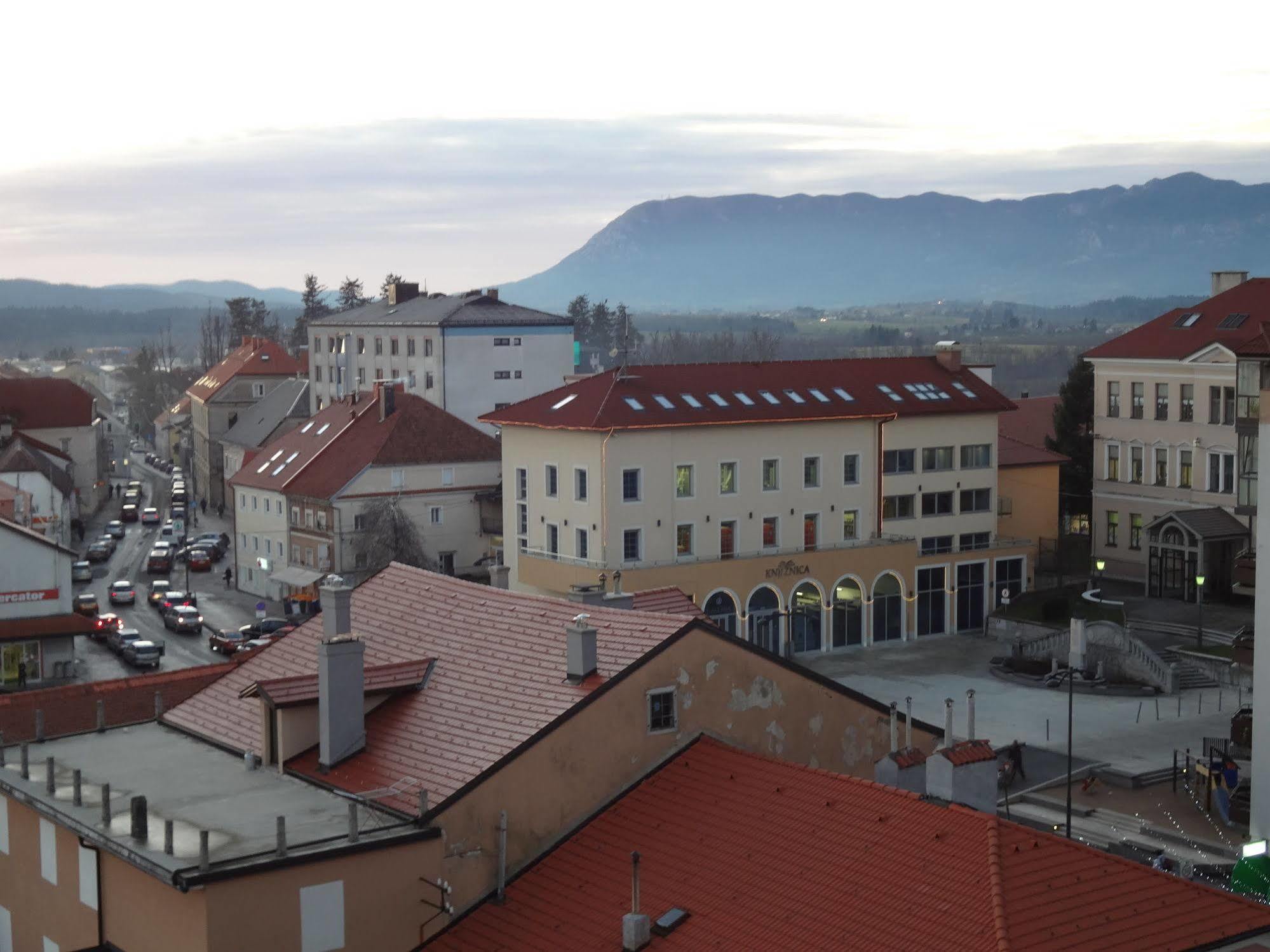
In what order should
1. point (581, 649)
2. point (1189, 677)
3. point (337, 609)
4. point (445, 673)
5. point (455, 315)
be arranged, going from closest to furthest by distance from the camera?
point (581, 649), point (445, 673), point (337, 609), point (1189, 677), point (455, 315)

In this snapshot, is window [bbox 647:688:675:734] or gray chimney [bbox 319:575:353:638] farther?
gray chimney [bbox 319:575:353:638]

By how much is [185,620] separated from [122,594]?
8.56 meters

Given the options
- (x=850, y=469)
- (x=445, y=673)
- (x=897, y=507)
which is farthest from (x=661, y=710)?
(x=897, y=507)

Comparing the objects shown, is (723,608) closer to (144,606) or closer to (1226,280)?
(144,606)

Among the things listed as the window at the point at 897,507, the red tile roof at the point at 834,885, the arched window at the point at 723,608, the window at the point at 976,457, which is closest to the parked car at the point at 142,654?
the arched window at the point at 723,608

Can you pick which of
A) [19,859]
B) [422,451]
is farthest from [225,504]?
[19,859]

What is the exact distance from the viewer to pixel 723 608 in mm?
59250

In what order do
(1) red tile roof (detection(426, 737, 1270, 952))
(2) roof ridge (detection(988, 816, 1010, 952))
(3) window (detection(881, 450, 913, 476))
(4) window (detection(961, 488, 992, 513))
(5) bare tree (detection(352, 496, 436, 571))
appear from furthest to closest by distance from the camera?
(5) bare tree (detection(352, 496, 436, 571))
(4) window (detection(961, 488, 992, 513))
(3) window (detection(881, 450, 913, 476))
(1) red tile roof (detection(426, 737, 1270, 952))
(2) roof ridge (detection(988, 816, 1010, 952))

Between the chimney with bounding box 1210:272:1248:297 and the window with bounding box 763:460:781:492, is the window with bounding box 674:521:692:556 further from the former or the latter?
the chimney with bounding box 1210:272:1248:297

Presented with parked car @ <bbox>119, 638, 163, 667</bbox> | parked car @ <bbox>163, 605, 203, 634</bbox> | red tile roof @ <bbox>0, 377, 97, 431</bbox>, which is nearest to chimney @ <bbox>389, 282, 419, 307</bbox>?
red tile roof @ <bbox>0, 377, 97, 431</bbox>

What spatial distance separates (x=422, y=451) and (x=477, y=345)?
22.4 m

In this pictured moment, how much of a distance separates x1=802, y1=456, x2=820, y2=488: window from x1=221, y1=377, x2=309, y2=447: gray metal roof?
43.3 m

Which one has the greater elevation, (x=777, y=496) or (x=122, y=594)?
(x=777, y=496)

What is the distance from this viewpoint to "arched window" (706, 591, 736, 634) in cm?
5894
